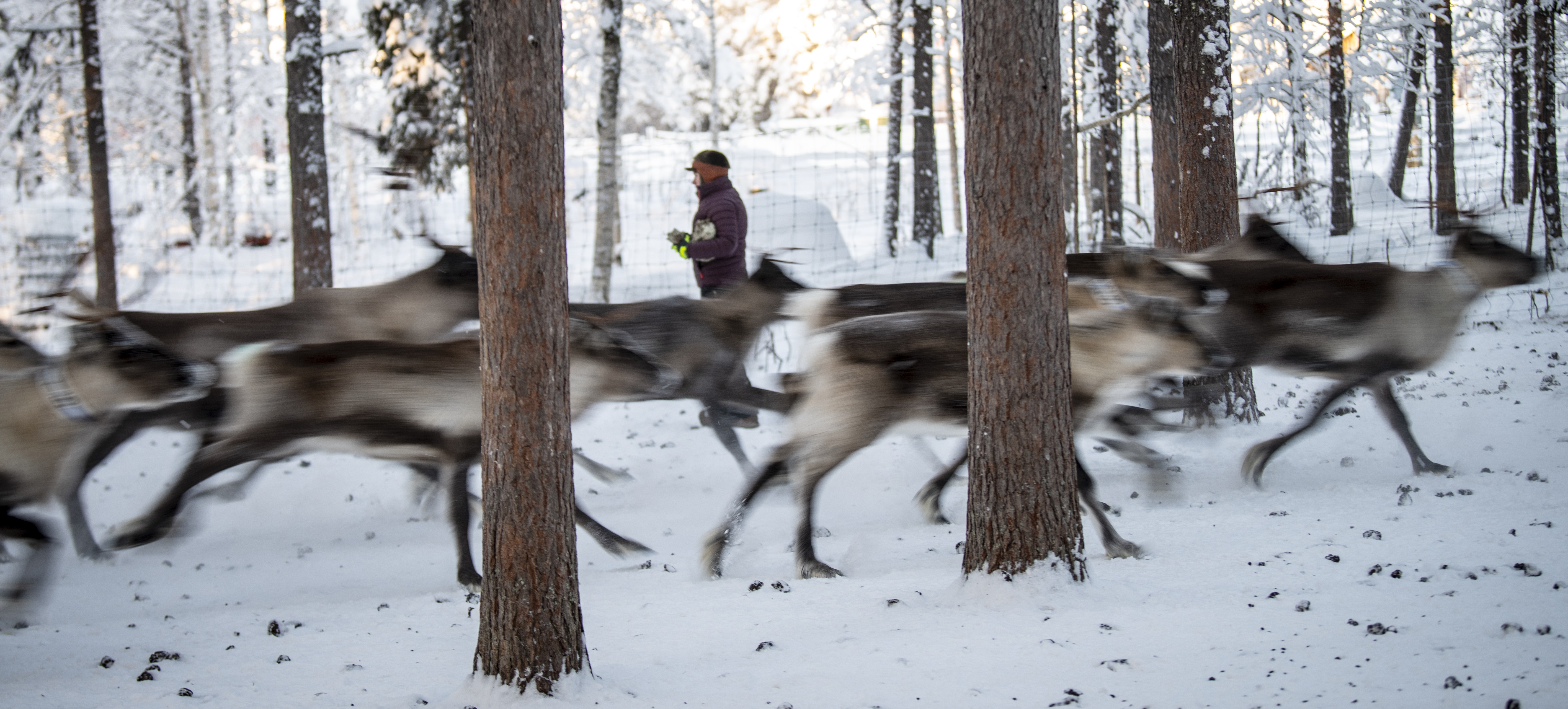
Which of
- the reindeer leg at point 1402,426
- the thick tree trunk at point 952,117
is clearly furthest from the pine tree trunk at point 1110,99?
the reindeer leg at point 1402,426

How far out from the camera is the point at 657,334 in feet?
19.9

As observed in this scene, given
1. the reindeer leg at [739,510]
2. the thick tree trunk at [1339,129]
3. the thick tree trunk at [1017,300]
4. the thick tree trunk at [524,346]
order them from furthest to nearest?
the thick tree trunk at [1339,129] < the reindeer leg at [739,510] < the thick tree trunk at [1017,300] < the thick tree trunk at [524,346]

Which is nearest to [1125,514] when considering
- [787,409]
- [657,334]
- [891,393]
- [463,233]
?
[891,393]

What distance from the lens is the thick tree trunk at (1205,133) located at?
596cm

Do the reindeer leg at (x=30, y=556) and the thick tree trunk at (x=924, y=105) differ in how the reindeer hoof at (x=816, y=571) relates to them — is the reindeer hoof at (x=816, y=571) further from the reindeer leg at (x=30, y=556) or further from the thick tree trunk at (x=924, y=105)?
the thick tree trunk at (x=924, y=105)

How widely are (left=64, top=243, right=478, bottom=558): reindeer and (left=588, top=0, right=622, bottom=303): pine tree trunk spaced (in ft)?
14.8

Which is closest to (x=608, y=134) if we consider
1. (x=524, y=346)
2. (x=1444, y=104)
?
(x=524, y=346)

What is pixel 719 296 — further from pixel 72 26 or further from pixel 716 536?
pixel 72 26

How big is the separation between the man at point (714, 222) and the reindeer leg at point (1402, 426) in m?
4.04

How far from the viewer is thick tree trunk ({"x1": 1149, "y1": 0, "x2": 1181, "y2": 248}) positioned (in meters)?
6.46

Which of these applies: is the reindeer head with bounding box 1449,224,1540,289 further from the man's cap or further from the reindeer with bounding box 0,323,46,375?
the reindeer with bounding box 0,323,46,375

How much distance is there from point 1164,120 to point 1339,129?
10.3 m

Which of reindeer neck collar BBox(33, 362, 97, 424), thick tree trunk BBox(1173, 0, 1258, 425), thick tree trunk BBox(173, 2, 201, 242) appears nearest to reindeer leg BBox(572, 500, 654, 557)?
reindeer neck collar BBox(33, 362, 97, 424)

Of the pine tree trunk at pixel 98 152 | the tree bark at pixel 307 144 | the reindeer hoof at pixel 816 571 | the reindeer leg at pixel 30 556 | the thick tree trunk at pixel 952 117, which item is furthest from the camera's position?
the thick tree trunk at pixel 952 117
